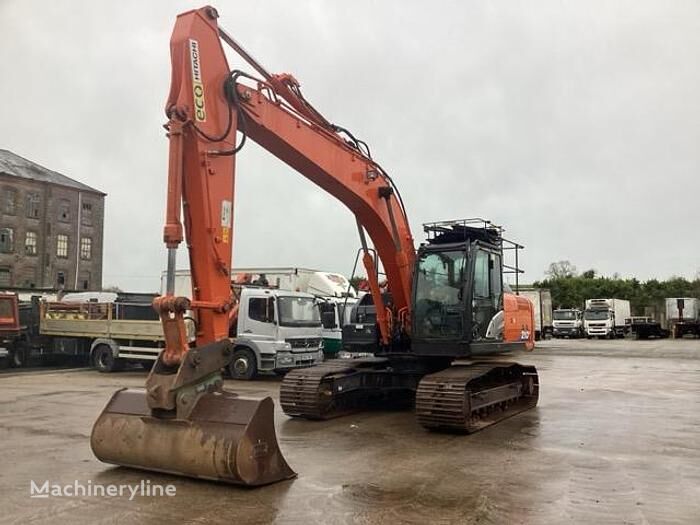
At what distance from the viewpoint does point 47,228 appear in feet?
192

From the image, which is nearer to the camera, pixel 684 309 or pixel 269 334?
pixel 269 334

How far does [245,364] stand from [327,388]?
677 cm

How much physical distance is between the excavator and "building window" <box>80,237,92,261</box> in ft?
185

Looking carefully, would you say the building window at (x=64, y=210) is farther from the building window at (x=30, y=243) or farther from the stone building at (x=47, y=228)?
the building window at (x=30, y=243)

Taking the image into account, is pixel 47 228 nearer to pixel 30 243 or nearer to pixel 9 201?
pixel 30 243

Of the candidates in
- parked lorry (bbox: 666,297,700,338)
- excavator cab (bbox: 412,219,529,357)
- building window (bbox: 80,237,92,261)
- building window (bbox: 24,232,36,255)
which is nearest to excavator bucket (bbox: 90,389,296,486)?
excavator cab (bbox: 412,219,529,357)

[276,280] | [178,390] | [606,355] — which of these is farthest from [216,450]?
[606,355]

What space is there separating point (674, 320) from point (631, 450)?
4341 centimetres

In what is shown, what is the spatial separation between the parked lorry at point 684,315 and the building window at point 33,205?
51797mm

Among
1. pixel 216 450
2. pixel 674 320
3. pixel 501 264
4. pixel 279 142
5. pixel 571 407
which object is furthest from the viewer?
pixel 674 320

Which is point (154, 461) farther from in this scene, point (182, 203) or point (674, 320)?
point (674, 320)

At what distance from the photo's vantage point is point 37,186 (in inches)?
2285

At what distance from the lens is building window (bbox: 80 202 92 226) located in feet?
203

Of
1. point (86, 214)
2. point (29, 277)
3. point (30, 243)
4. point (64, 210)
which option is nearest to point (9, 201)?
point (30, 243)
